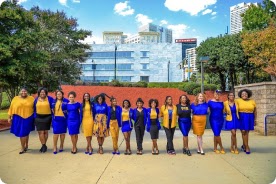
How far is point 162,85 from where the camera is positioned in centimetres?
3177

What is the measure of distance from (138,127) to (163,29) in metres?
3.90

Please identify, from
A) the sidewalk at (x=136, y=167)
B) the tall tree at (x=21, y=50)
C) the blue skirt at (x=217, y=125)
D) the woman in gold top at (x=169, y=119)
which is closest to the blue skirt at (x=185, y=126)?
the woman in gold top at (x=169, y=119)

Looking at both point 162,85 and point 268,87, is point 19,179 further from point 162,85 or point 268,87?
point 162,85

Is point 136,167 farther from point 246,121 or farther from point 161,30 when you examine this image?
point 161,30

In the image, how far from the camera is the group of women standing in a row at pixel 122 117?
6707 millimetres

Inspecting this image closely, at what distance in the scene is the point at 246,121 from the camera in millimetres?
6809

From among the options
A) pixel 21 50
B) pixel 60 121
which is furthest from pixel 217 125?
pixel 21 50

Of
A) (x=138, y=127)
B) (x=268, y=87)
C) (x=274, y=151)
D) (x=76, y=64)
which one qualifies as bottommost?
(x=274, y=151)

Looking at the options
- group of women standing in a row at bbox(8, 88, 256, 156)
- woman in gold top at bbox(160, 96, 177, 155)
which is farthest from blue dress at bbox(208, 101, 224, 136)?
woman in gold top at bbox(160, 96, 177, 155)

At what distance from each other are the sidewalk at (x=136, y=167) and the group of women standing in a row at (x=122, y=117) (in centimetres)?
38

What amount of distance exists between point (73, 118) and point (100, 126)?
628 millimetres

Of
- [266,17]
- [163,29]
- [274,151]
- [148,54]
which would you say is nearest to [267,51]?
[266,17]

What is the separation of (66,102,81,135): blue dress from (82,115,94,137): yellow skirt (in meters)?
0.16

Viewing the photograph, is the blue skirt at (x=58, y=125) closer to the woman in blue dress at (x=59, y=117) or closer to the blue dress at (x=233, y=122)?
the woman in blue dress at (x=59, y=117)
